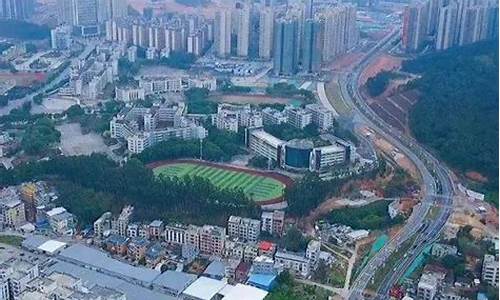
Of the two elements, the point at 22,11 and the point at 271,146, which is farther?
the point at 22,11

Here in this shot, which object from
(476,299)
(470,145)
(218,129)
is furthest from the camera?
(218,129)

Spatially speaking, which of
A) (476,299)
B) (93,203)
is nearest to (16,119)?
(93,203)

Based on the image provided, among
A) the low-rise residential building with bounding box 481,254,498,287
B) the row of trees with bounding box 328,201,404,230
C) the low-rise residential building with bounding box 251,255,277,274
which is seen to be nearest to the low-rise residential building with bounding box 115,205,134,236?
the low-rise residential building with bounding box 251,255,277,274

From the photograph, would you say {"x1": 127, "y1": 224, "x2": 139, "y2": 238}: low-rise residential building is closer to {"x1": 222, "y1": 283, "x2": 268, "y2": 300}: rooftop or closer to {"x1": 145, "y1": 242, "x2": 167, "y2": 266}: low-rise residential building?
{"x1": 145, "y1": 242, "x2": 167, "y2": 266}: low-rise residential building

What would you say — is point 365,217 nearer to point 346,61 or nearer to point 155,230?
point 155,230

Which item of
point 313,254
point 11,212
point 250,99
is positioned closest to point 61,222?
point 11,212

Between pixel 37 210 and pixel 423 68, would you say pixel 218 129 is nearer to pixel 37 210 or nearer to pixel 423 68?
pixel 37 210

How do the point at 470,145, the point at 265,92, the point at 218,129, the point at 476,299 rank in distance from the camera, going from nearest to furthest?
the point at 476,299 < the point at 470,145 < the point at 218,129 < the point at 265,92
